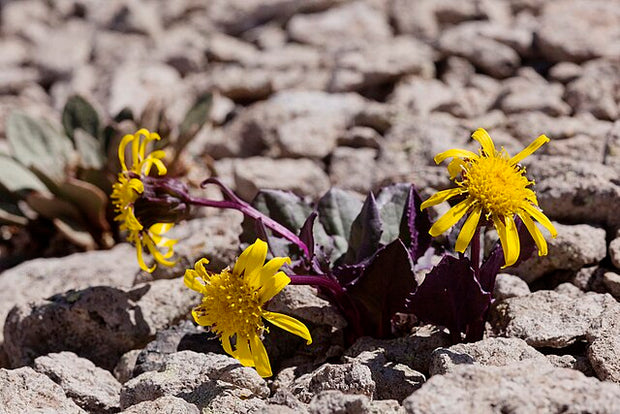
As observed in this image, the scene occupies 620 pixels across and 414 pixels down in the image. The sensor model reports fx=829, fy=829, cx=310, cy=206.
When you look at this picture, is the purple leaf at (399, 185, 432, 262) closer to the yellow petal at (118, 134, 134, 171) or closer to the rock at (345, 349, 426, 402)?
the rock at (345, 349, 426, 402)

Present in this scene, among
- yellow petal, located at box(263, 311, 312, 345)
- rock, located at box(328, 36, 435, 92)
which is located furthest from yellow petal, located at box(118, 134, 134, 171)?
rock, located at box(328, 36, 435, 92)

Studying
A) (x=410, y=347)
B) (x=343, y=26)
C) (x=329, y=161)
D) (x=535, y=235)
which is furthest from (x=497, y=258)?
(x=343, y=26)

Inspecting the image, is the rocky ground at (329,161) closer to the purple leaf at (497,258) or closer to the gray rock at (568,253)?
the gray rock at (568,253)

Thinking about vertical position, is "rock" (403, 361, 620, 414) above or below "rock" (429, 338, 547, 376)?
above

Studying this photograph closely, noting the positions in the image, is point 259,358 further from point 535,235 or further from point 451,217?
point 535,235

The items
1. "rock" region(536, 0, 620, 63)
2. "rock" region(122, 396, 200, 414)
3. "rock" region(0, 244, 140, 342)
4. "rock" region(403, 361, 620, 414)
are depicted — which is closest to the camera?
"rock" region(403, 361, 620, 414)

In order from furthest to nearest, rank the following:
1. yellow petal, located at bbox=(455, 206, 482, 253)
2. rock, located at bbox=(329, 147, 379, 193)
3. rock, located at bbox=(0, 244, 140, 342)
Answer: rock, located at bbox=(329, 147, 379, 193)
rock, located at bbox=(0, 244, 140, 342)
yellow petal, located at bbox=(455, 206, 482, 253)

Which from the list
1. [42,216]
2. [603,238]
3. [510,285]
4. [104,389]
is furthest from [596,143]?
[42,216]
